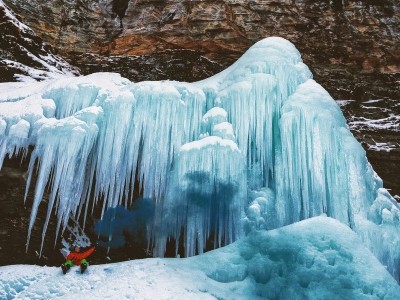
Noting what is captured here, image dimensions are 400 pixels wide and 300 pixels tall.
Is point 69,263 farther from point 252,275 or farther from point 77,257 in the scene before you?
point 252,275

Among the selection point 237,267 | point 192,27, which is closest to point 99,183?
point 237,267

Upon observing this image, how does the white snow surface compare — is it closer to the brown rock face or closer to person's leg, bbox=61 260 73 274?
person's leg, bbox=61 260 73 274

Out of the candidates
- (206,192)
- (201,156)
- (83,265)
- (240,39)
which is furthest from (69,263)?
(240,39)

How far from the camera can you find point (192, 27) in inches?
361

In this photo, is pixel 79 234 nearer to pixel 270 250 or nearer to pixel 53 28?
pixel 270 250

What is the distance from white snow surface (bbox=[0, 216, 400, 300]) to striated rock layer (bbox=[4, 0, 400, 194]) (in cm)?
468

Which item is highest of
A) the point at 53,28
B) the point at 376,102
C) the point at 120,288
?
the point at 53,28

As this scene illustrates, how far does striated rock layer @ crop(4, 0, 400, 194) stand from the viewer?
8.88 metres

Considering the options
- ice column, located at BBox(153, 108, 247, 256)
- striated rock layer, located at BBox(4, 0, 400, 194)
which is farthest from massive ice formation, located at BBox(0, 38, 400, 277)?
striated rock layer, located at BBox(4, 0, 400, 194)

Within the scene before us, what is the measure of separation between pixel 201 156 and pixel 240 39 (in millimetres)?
4390

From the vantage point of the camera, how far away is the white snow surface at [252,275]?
15.4ft

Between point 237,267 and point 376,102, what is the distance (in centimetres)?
604

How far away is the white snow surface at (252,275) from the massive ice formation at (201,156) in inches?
22.5

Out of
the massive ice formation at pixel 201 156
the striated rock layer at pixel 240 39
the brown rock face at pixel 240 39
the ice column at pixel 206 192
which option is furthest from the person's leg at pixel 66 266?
the striated rock layer at pixel 240 39
